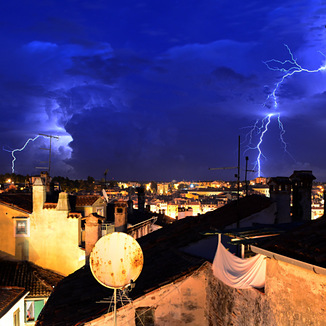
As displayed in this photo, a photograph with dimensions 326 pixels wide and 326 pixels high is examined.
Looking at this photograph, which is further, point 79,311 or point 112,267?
point 79,311

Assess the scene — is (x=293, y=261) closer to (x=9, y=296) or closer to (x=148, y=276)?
(x=148, y=276)

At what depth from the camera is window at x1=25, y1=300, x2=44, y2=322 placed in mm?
16547

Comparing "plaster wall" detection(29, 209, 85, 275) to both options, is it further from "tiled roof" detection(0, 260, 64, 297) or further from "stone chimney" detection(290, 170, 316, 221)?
"stone chimney" detection(290, 170, 316, 221)

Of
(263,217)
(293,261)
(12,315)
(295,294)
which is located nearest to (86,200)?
(12,315)

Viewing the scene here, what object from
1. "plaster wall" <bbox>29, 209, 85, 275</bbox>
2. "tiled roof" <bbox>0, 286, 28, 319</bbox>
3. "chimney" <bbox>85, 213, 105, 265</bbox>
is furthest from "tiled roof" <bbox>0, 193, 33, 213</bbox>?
"chimney" <bbox>85, 213, 105, 265</bbox>

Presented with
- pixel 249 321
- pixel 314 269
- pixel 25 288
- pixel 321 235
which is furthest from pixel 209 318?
pixel 25 288

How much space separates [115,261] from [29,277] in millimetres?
11501

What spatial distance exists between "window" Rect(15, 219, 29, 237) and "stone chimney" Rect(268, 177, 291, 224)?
43.5 ft

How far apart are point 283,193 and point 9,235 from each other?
14.5m

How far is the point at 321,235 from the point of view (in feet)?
20.8

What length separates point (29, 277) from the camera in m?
17.9

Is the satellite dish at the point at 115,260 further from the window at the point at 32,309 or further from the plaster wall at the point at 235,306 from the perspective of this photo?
the window at the point at 32,309

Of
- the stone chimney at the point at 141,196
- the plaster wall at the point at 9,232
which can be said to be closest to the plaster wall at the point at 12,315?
the plaster wall at the point at 9,232

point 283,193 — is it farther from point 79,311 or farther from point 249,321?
point 79,311
